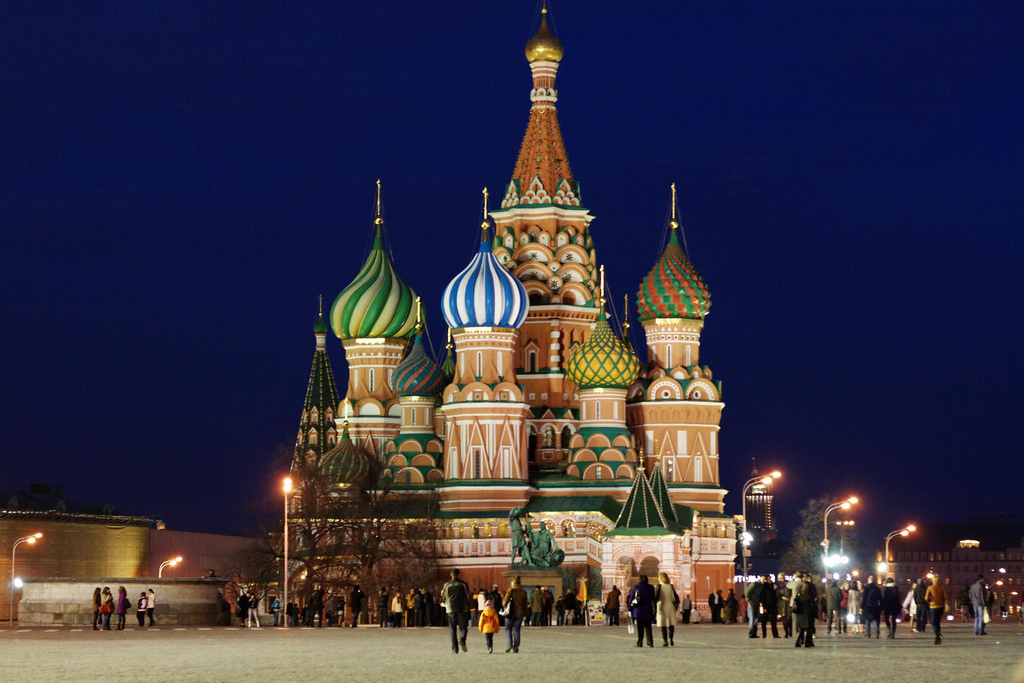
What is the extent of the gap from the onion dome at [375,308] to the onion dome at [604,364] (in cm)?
872

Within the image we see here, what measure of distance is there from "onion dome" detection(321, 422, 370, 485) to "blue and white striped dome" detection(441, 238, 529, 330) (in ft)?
20.1

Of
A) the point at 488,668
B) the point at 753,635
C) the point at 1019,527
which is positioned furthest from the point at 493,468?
the point at 1019,527

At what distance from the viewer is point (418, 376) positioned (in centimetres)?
6819

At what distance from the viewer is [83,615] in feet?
124

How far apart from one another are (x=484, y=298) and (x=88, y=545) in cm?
1614

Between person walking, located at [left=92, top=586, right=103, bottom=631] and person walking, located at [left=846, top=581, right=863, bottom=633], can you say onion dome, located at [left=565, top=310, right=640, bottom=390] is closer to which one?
person walking, located at [left=846, top=581, right=863, bottom=633]

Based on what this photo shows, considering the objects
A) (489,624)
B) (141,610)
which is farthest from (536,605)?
(489,624)

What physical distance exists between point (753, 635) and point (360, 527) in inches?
1147

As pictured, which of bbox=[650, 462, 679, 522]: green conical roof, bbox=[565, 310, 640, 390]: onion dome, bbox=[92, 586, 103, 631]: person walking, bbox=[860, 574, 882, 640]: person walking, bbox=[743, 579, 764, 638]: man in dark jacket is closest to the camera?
bbox=[743, 579, 764, 638]: man in dark jacket

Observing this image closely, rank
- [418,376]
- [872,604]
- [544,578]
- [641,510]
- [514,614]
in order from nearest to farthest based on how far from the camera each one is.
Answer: [514,614]
[872,604]
[544,578]
[641,510]
[418,376]

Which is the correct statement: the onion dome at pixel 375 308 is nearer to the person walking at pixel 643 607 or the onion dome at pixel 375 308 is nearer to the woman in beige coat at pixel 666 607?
the woman in beige coat at pixel 666 607

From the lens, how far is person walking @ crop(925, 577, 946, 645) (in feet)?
92.4

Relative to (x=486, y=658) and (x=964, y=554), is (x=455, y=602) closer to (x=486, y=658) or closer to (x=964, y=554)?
(x=486, y=658)

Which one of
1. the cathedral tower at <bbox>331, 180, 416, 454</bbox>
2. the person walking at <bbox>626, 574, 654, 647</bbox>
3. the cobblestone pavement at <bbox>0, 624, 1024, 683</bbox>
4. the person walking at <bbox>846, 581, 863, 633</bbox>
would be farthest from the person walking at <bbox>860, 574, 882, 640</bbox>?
the cathedral tower at <bbox>331, 180, 416, 454</bbox>
